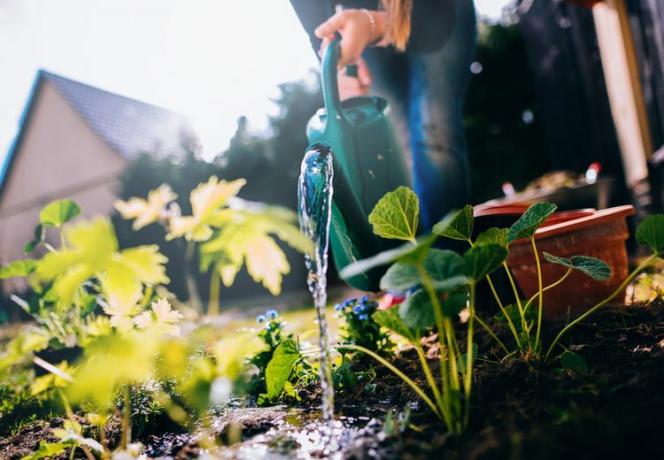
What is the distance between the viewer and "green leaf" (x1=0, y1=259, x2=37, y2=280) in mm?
1057

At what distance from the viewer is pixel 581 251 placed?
1.51 m

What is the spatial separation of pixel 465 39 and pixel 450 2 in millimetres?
183

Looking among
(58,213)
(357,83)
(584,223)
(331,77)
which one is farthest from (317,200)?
(357,83)

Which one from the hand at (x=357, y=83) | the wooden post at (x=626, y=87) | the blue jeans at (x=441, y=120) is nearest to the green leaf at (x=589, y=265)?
the blue jeans at (x=441, y=120)

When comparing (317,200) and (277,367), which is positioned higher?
(317,200)

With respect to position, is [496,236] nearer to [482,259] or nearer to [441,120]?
[482,259]

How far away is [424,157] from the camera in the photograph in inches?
81.4

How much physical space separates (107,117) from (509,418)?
13.3 meters

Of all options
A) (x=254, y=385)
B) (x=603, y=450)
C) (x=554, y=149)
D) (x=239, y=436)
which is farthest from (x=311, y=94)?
(x=603, y=450)

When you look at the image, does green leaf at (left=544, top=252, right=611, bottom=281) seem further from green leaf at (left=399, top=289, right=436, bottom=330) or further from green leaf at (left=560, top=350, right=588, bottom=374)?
green leaf at (left=399, top=289, right=436, bottom=330)

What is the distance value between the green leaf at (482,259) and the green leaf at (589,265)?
0.36 m

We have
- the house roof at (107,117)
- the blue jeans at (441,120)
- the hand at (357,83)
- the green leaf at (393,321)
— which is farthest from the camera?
the house roof at (107,117)

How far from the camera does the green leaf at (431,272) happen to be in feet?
2.65

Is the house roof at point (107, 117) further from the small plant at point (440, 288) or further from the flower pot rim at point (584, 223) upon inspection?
the small plant at point (440, 288)
